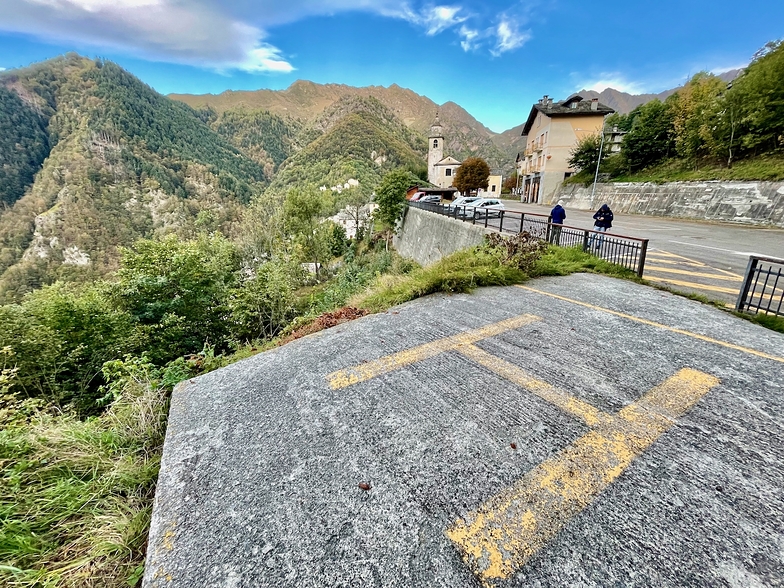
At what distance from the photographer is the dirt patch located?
5098 millimetres

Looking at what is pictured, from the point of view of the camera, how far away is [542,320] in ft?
15.6

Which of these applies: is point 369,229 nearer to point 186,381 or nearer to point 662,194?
point 662,194

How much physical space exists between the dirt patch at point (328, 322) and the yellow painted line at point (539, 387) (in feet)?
7.09

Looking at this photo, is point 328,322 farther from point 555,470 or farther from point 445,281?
point 555,470

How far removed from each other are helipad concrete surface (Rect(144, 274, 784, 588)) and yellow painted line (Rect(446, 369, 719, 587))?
0.04ft

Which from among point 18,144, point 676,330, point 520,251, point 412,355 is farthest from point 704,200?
point 18,144

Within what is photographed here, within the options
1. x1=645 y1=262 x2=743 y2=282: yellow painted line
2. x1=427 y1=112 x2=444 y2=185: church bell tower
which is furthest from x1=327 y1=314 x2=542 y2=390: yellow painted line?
x1=427 y1=112 x2=444 y2=185: church bell tower

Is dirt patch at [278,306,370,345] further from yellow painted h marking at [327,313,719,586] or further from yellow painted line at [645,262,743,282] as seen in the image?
yellow painted line at [645,262,743,282]

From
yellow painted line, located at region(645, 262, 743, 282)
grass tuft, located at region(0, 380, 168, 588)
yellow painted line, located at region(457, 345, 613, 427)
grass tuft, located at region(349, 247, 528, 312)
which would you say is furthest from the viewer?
yellow painted line, located at region(645, 262, 743, 282)

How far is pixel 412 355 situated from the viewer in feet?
12.6

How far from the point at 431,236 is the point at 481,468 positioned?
19215 mm

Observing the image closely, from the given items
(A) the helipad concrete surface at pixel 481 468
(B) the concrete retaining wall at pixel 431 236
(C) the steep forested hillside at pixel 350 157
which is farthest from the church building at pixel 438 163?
(A) the helipad concrete surface at pixel 481 468

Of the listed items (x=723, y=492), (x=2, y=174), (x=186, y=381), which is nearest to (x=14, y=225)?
(x=2, y=174)

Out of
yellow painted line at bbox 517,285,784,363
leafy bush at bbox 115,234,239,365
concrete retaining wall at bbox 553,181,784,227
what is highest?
concrete retaining wall at bbox 553,181,784,227
